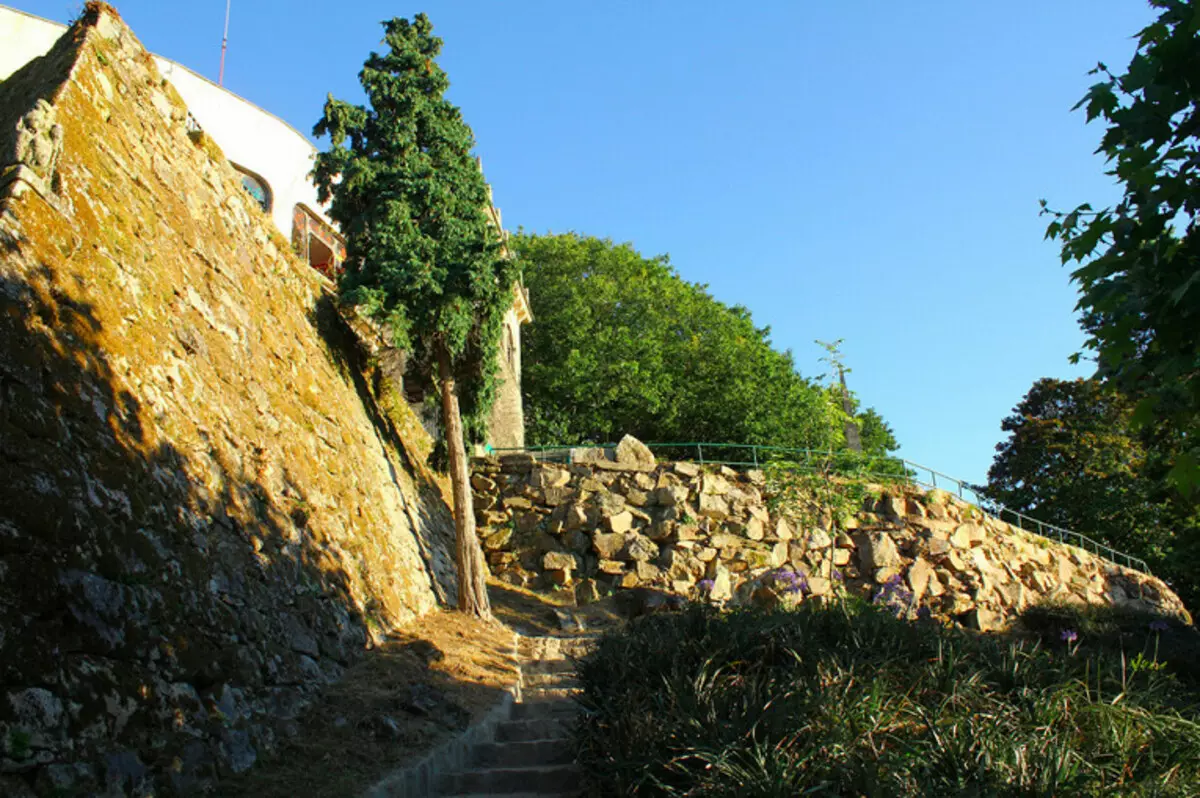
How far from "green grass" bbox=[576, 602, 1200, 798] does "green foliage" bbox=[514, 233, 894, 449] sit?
18540 mm

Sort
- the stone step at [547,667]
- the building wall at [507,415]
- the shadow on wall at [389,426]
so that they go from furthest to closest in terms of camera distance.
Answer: the building wall at [507,415]
the shadow on wall at [389,426]
the stone step at [547,667]

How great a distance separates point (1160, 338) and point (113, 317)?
6.44m

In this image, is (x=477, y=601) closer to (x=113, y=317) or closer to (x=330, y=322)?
(x=330, y=322)

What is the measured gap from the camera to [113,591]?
15.6 ft

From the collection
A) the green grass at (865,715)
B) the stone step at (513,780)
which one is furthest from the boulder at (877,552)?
the stone step at (513,780)

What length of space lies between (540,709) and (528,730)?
669mm

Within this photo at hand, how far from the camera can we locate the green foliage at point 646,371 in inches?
1085

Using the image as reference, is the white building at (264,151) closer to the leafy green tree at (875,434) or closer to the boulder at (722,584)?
the boulder at (722,584)

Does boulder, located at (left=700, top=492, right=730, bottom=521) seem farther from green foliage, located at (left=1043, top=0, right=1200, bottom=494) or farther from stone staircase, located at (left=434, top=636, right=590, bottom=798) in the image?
green foliage, located at (left=1043, top=0, right=1200, bottom=494)

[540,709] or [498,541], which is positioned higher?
[498,541]

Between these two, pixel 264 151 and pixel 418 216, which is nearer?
pixel 418 216

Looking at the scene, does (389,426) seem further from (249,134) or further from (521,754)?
(249,134)

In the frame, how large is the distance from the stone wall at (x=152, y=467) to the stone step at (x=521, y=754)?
1.43 meters

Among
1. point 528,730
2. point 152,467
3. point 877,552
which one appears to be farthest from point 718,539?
point 152,467
